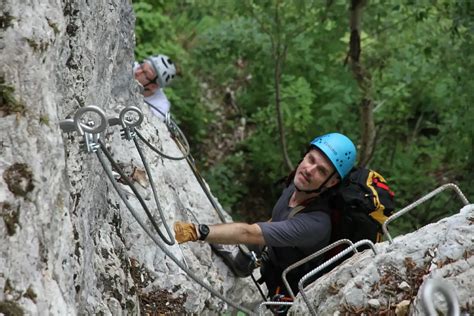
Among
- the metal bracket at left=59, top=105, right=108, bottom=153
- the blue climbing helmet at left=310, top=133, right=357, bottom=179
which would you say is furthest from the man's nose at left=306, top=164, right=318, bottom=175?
the metal bracket at left=59, top=105, right=108, bottom=153

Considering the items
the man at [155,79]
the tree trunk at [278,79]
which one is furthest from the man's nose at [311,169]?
the tree trunk at [278,79]

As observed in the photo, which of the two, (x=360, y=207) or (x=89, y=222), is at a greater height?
(x=89, y=222)

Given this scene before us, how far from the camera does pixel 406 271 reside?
358cm

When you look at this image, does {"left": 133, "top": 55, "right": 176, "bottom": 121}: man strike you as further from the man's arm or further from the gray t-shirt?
the man's arm

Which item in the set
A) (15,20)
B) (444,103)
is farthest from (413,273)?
(444,103)

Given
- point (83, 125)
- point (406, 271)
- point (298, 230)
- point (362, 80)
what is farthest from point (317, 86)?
point (83, 125)

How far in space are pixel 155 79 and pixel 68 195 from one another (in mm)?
4784

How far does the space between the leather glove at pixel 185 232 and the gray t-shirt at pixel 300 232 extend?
51 cm

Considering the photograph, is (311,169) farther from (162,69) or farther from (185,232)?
(162,69)

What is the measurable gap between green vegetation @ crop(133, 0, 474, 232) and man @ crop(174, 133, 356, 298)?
3942mm

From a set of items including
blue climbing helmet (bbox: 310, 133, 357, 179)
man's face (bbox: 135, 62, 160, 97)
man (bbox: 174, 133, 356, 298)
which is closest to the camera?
man (bbox: 174, 133, 356, 298)

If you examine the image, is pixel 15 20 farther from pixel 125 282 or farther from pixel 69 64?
pixel 125 282

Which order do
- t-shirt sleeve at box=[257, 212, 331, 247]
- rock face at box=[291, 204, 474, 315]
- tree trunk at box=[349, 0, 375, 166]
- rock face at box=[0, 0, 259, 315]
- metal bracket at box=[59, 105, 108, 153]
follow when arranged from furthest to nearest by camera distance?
1. tree trunk at box=[349, 0, 375, 166]
2. t-shirt sleeve at box=[257, 212, 331, 247]
3. rock face at box=[291, 204, 474, 315]
4. metal bracket at box=[59, 105, 108, 153]
5. rock face at box=[0, 0, 259, 315]

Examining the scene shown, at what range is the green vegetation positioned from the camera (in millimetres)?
9320
